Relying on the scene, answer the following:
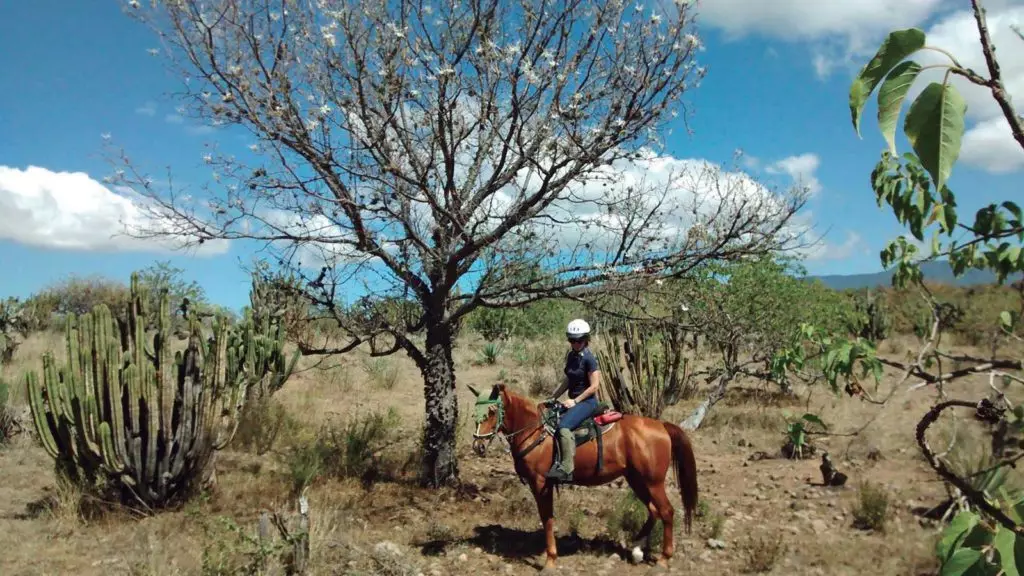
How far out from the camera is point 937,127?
0.96 metres

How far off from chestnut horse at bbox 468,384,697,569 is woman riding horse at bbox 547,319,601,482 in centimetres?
18

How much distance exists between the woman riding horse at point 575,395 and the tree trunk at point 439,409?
215 centimetres

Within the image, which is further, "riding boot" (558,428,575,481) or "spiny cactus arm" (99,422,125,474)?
"spiny cactus arm" (99,422,125,474)

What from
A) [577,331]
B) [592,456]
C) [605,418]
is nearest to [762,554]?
[592,456]

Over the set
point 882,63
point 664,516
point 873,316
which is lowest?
point 664,516

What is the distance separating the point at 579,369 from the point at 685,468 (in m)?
1.55

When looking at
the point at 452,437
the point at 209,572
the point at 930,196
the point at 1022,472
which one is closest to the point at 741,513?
the point at 1022,472

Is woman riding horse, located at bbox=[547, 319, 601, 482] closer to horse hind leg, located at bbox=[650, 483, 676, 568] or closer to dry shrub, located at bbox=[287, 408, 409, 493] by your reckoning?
horse hind leg, located at bbox=[650, 483, 676, 568]

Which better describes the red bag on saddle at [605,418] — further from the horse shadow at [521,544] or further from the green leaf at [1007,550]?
the green leaf at [1007,550]

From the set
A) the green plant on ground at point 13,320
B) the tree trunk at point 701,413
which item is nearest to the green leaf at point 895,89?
the tree trunk at point 701,413

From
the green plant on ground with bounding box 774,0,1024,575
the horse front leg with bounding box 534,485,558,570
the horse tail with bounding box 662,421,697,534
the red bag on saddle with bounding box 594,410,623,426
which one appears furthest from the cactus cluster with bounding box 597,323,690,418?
the green plant on ground with bounding box 774,0,1024,575

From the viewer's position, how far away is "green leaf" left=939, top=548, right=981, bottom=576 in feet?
4.12

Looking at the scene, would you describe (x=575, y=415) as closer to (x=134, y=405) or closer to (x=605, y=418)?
(x=605, y=418)

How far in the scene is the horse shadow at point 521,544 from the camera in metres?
7.21
